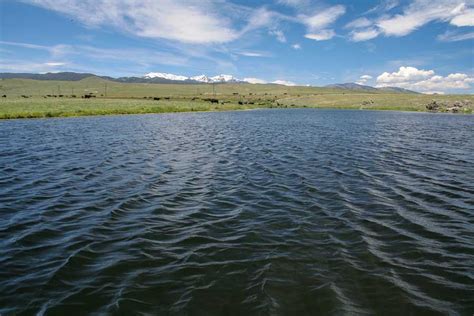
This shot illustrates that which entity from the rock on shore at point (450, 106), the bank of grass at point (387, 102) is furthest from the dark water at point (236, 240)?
the bank of grass at point (387, 102)

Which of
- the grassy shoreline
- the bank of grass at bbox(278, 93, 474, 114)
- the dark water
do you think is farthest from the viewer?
the bank of grass at bbox(278, 93, 474, 114)

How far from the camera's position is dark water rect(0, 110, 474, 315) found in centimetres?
731

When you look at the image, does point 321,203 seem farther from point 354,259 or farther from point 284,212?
point 354,259

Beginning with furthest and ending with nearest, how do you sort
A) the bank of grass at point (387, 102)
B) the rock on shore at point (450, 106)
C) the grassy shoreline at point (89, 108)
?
the bank of grass at point (387, 102)
the rock on shore at point (450, 106)
the grassy shoreline at point (89, 108)

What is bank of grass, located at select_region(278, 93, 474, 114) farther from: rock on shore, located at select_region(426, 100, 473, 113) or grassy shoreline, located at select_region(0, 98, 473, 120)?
rock on shore, located at select_region(426, 100, 473, 113)

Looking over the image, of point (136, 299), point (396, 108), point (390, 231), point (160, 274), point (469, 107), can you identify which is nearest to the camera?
point (136, 299)

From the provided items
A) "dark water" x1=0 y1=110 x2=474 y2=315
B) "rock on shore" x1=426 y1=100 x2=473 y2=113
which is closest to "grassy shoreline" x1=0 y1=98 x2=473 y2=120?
"rock on shore" x1=426 y1=100 x2=473 y2=113

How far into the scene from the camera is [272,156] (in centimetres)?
2625

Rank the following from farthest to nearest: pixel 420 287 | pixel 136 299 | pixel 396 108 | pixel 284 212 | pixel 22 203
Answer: pixel 396 108, pixel 22 203, pixel 284 212, pixel 420 287, pixel 136 299

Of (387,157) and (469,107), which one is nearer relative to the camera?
(387,157)

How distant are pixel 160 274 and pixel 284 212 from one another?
230 inches

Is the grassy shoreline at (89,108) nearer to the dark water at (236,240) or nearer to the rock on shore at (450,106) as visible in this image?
the rock on shore at (450,106)

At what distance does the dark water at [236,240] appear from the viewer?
24.0ft

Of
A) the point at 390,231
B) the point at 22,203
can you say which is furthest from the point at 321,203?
the point at 22,203
